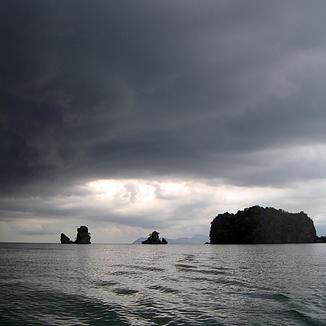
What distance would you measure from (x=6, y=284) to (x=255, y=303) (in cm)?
2992

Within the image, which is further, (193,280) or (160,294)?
(193,280)

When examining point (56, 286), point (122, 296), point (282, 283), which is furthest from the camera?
point (282, 283)

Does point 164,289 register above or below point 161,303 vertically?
above

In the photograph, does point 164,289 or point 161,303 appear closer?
point 161,303

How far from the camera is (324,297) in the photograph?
38.4 metres

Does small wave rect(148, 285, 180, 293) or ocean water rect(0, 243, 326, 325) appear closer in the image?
ocean water rect(0, 243, 326, 325)

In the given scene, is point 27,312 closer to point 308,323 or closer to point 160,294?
point 160,294

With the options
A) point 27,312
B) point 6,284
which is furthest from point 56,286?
point 27,312

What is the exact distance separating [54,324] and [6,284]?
24.1 m

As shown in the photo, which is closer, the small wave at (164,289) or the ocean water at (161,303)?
the ocean water at (161,303)

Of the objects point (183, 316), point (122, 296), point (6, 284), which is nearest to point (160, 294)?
point (122, 296)

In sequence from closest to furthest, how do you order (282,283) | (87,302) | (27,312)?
(27,312) → (87,302) → (282,283)

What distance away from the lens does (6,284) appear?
46.6 metres

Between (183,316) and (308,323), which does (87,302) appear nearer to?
(183,316)
